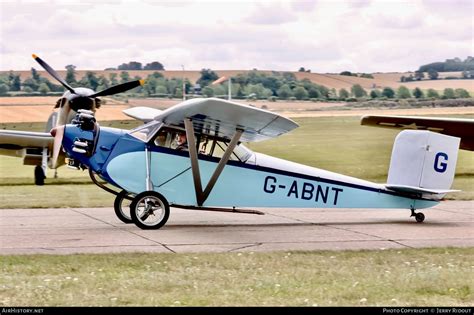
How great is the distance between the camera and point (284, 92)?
32062mm

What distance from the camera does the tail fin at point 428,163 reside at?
15.2 meters

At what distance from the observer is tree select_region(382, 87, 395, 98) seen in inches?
1356

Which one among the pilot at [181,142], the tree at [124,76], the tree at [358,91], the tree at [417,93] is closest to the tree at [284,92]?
the tree at [358,91]

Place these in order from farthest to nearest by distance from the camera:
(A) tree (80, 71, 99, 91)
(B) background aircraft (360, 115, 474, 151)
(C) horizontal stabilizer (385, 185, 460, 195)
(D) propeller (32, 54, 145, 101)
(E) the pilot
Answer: (A) tree (80, 71, 99, 91)
(B) background aircraft (360, 115, 474, 151)
(D) propeller (32, 54, 145, 101)
(C) horizontal stabilizer (385, 185, 460, 195)
(E) the pilot

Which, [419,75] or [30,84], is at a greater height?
[419,75]

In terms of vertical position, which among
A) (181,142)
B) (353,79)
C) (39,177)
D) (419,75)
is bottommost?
(39,177)

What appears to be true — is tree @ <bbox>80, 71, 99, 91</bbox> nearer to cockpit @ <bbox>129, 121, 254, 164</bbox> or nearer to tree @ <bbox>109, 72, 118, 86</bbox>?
tree @ <bbox>109, 72, 118, 86</bbox>

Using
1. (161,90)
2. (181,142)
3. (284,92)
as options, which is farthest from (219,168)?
(284,92)

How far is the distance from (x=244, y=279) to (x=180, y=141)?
19.7 ft

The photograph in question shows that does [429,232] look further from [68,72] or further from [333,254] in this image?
[68,72]

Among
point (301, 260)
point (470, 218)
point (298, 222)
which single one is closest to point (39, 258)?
point (301, 260)

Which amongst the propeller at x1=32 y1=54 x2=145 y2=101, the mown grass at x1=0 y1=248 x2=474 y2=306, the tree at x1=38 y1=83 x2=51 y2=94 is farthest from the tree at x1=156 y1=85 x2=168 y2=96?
the mown grass at x1=0 y1=248 x2=474 y2=306

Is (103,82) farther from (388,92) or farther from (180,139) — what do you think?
(180,139)

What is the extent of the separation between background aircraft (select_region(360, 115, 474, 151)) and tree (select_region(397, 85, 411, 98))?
475 inches
